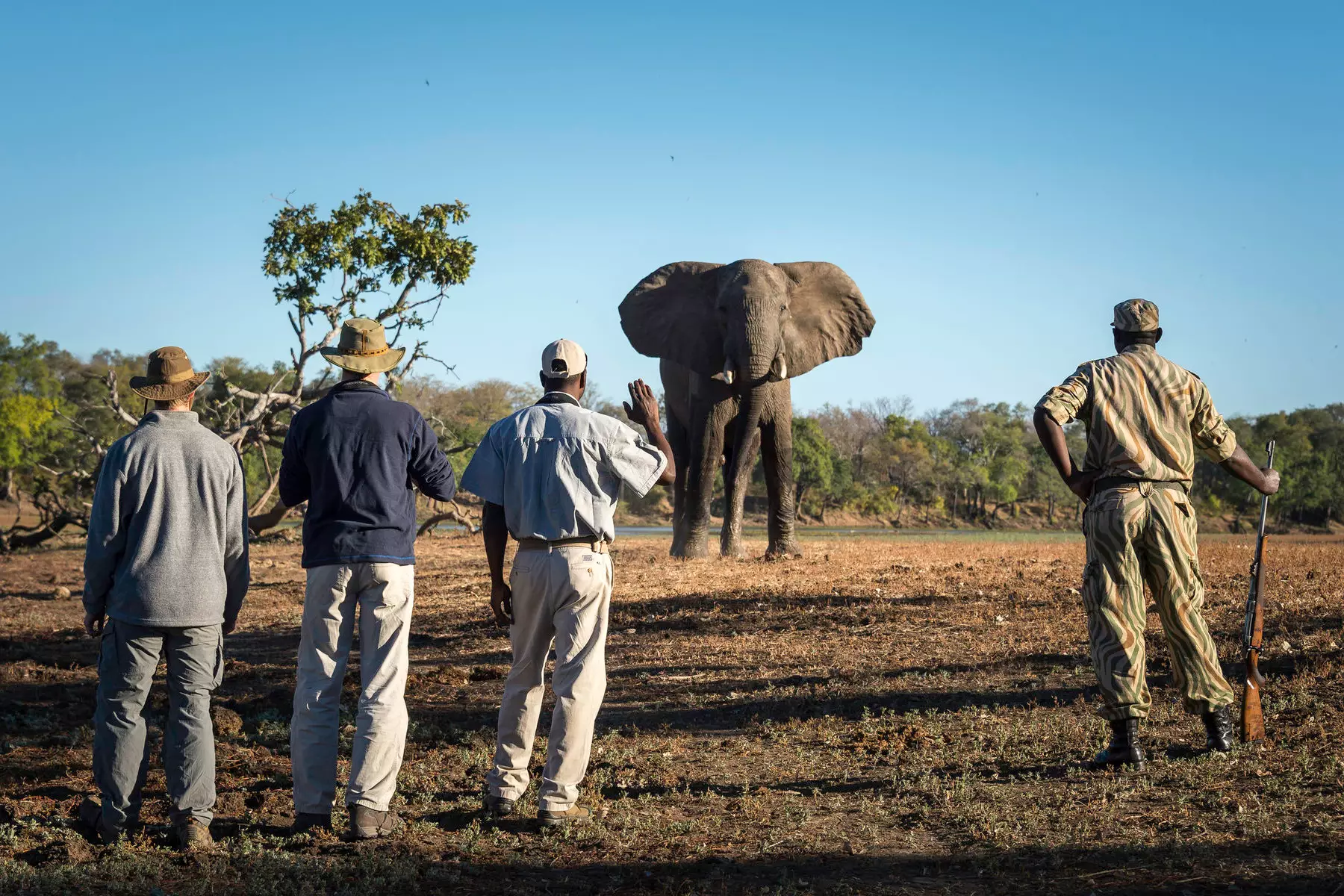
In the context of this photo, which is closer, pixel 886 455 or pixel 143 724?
pixel 143 724

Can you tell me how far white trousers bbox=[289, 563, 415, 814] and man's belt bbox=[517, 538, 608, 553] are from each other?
546 mm

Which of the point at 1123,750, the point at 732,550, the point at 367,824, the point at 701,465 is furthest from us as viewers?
the point at 732,550

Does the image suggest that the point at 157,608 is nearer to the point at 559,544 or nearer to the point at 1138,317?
the point at 559,544

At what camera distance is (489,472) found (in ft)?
17.0

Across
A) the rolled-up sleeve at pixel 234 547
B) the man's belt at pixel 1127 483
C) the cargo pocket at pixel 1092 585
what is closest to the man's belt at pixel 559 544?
the rolled-up sleeve at pixel 234 547

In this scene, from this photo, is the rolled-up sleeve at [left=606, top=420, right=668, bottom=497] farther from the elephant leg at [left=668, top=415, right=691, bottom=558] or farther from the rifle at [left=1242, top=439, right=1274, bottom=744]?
the elephant leg at [left=668, top=415, right=691, bottom=558]

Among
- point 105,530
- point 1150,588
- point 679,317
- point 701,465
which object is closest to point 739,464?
point 701,465

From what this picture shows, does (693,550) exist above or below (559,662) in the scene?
below

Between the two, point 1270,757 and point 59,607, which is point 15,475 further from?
point 1270,757

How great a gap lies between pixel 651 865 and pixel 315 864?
125 centimetres

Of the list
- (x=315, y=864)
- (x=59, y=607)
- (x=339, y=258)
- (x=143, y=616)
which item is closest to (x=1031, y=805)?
(x=315, y=864)

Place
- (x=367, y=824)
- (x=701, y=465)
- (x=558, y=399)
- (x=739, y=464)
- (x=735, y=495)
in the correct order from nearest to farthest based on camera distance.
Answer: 1. (x=367, y=824)
2. (x=558, y=399)
3. (x=701, y=465)
4. (x=739, y=464)
5. (x=735, y=495)

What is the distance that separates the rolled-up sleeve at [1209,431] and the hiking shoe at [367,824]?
423 centimetres

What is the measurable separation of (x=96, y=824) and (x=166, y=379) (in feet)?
6.09
